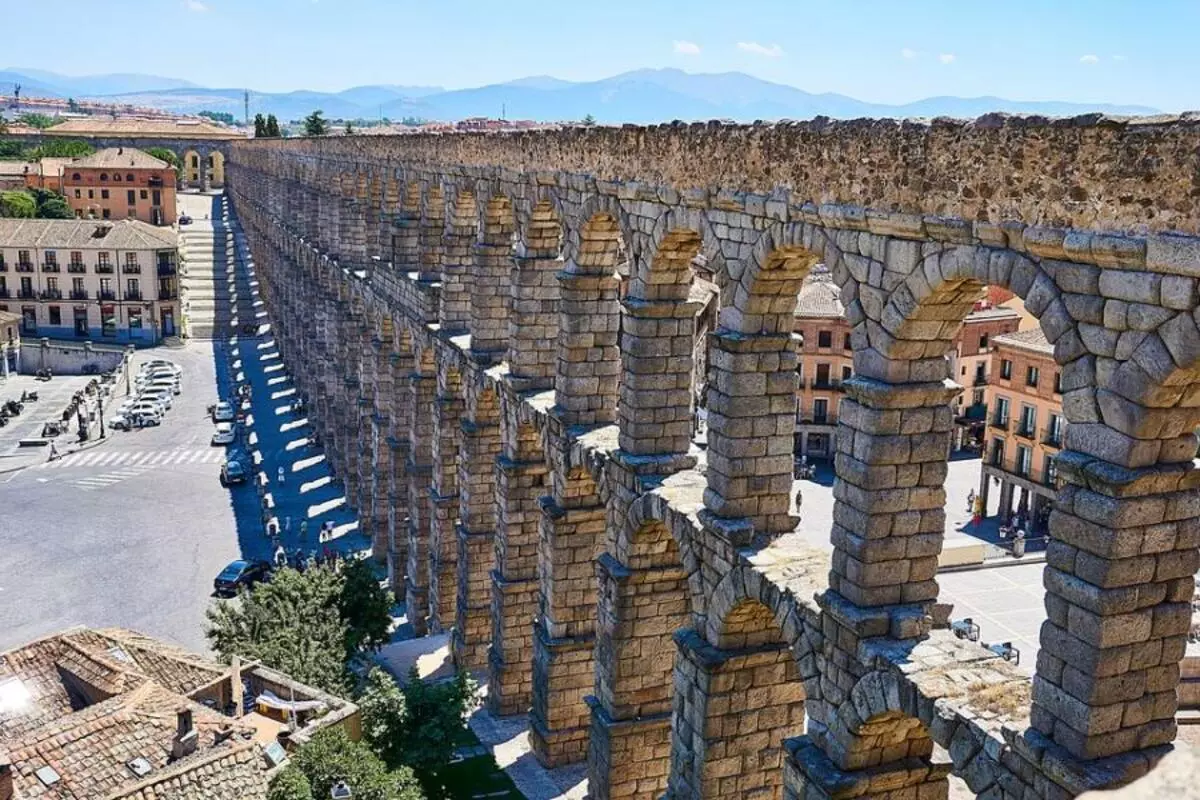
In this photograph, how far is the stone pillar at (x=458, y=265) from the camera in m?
35.9

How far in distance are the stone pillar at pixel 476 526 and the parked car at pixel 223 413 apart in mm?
43109

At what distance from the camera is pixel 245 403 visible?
77.1 m

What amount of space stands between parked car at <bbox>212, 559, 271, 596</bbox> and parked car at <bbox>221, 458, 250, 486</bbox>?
574 inches

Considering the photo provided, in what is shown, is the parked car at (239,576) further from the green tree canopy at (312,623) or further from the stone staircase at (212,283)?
the stone staircase at (212,283)

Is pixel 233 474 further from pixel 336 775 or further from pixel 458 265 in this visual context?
pixel 336 775

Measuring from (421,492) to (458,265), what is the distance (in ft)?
26.7

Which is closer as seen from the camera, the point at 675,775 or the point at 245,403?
the point at 675,775

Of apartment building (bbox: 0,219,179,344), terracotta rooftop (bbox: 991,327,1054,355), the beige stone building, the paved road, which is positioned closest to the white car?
the paved road

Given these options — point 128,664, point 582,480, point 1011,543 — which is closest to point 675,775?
point 582,480

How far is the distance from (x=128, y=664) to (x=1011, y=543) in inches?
1429

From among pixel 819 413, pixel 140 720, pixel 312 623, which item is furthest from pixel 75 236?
pixel 140 720

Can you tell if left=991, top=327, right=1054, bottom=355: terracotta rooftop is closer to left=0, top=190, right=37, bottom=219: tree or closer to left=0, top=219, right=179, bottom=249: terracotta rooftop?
left=0, top=219, right=179, bottom=249: terracotta rooftop

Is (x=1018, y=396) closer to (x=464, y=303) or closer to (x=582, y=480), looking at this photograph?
(x=464, y=303)

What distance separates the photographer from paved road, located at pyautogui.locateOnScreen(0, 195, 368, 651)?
144 feet
